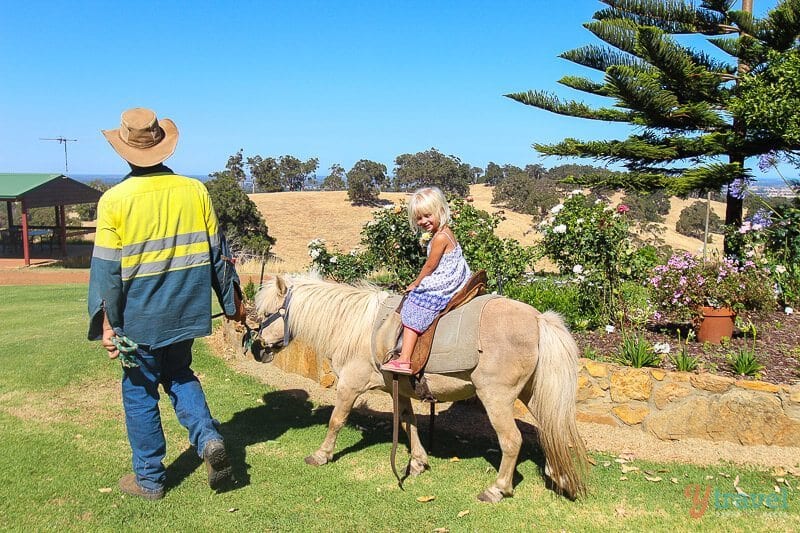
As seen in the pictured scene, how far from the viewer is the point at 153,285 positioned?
10.8ft

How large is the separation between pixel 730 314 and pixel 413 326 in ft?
11.2

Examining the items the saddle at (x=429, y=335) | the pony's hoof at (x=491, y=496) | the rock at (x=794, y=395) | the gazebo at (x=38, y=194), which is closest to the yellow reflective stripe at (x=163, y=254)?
the saddle at (x=429, y=335)

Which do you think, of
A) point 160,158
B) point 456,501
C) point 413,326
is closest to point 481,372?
point 413,326

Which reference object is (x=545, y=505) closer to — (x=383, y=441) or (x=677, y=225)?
(x=383, y=441)

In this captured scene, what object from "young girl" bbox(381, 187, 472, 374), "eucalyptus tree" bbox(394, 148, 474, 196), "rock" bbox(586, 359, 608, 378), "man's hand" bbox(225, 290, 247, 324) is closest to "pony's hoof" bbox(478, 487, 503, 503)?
"young girl" bbox(381, 187, 472, 374)

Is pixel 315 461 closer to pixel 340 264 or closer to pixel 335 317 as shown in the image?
pixel 335 317

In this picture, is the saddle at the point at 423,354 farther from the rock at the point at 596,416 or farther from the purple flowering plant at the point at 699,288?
the purple flowering plant at the point at 699,288

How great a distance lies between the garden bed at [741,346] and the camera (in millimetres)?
4578

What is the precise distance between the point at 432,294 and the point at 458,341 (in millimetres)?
319

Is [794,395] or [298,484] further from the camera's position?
[794,395]

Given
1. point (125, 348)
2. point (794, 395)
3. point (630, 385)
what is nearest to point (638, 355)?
point (630, 385)

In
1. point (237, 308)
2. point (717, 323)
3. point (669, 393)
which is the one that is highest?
point (237, 308)

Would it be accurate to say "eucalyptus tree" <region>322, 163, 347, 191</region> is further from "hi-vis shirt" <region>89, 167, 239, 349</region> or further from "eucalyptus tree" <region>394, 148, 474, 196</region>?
"hi-vis shirt" <region>89, 167, 239, 349</region>

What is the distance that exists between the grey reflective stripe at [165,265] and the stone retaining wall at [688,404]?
303cm
